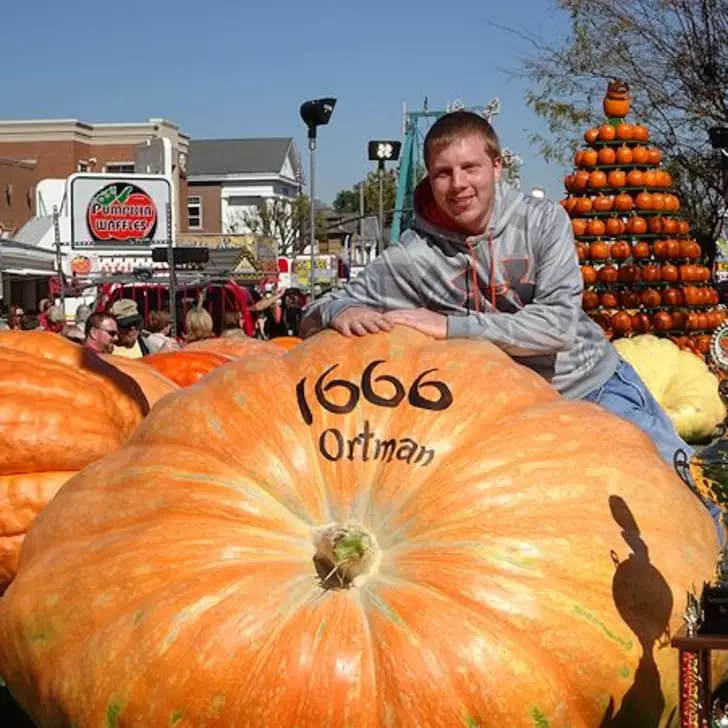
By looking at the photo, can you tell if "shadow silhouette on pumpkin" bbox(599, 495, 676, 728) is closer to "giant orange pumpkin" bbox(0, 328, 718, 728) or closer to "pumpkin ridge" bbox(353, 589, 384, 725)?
"giant orange pumpkin" bbox(0, 328, 718, 728)

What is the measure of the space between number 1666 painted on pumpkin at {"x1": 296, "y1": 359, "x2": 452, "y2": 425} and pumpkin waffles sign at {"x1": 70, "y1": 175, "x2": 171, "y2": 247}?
64.2 ft

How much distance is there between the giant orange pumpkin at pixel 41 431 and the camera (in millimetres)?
3842

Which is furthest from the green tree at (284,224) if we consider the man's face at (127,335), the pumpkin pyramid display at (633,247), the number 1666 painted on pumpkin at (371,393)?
the number 1666 painted on pumpkin at (371,393)

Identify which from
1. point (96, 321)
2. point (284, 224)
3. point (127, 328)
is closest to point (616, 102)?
point (127, 328)

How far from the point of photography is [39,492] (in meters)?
3.87

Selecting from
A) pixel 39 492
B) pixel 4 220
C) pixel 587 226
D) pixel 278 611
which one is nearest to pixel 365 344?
pixel 278 611

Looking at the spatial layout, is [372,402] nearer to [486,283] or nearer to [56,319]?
[486,283]

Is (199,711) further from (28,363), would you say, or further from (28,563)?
(28,363)

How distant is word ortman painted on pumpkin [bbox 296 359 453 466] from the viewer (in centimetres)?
276

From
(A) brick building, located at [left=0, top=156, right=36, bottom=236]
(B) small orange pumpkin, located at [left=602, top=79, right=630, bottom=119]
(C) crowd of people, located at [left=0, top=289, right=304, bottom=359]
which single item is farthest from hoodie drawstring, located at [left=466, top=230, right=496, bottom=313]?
(A) brick building, located at [left=0, top=156, right=36, bottom=236]

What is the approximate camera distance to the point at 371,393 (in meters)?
2.90

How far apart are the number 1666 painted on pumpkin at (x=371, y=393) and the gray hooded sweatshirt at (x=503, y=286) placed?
357mm

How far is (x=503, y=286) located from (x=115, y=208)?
1998 centimetres

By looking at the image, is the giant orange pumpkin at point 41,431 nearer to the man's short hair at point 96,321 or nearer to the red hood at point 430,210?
the red hood at point 430,210
